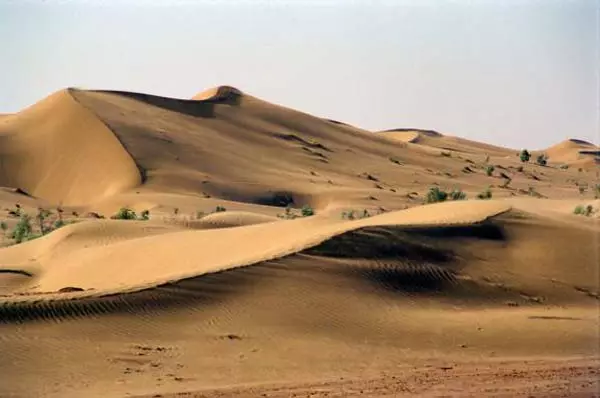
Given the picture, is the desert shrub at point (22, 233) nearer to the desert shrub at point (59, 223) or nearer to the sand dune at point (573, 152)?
the desert shrub at point (59, 223)

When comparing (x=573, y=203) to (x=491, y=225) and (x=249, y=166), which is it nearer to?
(x=491, y=225)

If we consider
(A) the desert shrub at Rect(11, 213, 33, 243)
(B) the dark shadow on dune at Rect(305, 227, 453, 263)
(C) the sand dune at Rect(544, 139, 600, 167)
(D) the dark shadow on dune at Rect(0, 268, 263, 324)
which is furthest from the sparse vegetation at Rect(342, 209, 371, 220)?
(C) the sand dune at Rect(544, 139, 600, 167)

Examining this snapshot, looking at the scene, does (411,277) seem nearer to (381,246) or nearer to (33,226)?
(381,246)

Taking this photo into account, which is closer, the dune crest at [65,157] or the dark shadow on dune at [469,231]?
the dark shadow on dune at [469,231]

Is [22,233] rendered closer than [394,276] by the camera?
No

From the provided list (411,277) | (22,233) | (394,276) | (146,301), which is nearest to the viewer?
(146,301)

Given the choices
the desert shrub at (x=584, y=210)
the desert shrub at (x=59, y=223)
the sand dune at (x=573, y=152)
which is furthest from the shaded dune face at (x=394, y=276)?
the sand dune at (x=573, y=152)

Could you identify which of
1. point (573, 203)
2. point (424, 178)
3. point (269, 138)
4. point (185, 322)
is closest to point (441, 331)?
point (185, 322)

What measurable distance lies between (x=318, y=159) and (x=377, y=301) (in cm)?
5184

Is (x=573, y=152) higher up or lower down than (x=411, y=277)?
higher up

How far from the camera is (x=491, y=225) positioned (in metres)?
23.0

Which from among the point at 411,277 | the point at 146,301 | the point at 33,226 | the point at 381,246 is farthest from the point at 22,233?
the point at 146,301

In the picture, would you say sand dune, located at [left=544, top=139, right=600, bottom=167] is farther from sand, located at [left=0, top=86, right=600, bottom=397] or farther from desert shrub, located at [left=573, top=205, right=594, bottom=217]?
sand, located at [left=0, top=86, right=600, bottom=397]

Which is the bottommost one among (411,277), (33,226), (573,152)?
(411,277)
